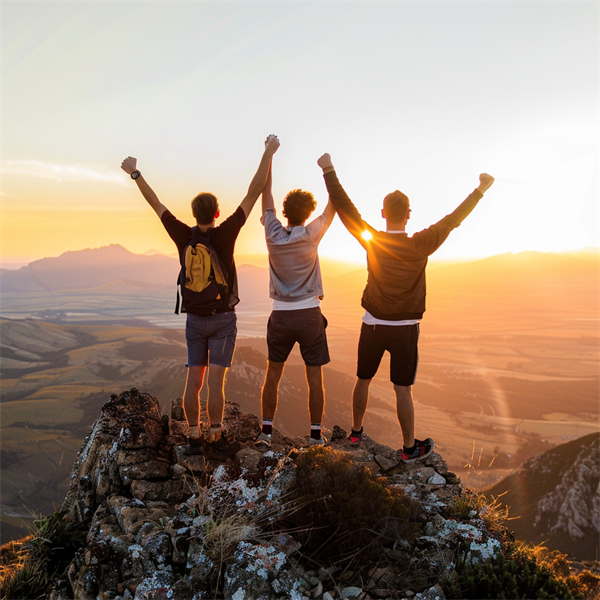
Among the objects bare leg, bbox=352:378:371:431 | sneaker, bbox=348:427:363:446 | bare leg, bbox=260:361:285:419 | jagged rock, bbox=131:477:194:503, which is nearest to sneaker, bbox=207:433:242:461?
jagged rock, bbox=131:477:194:503

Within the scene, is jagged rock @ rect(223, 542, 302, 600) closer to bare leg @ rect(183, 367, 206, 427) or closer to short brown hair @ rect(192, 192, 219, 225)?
bare leg @ rect(183, 367, 206, 427)

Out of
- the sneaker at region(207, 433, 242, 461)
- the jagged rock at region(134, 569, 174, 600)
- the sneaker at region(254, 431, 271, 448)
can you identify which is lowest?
the jagged rock at region(134, 569, 174, 600)

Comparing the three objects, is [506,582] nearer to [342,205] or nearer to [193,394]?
[193,394]

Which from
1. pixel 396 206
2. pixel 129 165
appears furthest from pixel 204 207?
pixel 396 206

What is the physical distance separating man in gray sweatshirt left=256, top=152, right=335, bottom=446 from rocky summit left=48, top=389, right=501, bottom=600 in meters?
1.03

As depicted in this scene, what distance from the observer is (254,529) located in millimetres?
3338

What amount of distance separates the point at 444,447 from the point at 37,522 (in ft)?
273

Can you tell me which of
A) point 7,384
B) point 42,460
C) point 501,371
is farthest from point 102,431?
point 501,371

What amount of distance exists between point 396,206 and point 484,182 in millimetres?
1130

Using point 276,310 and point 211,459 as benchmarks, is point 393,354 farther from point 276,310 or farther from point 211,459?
point 211,459

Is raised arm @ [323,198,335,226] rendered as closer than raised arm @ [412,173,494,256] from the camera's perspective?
No

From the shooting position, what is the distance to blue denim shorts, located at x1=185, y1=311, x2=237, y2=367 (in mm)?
4734

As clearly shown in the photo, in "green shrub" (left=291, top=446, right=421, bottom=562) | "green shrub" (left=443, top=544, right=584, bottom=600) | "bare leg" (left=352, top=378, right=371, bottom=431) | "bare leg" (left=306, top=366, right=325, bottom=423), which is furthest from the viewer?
"bare leg" (left=352, top=378, right=371, bottom=431)

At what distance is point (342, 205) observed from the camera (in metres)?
4.93
